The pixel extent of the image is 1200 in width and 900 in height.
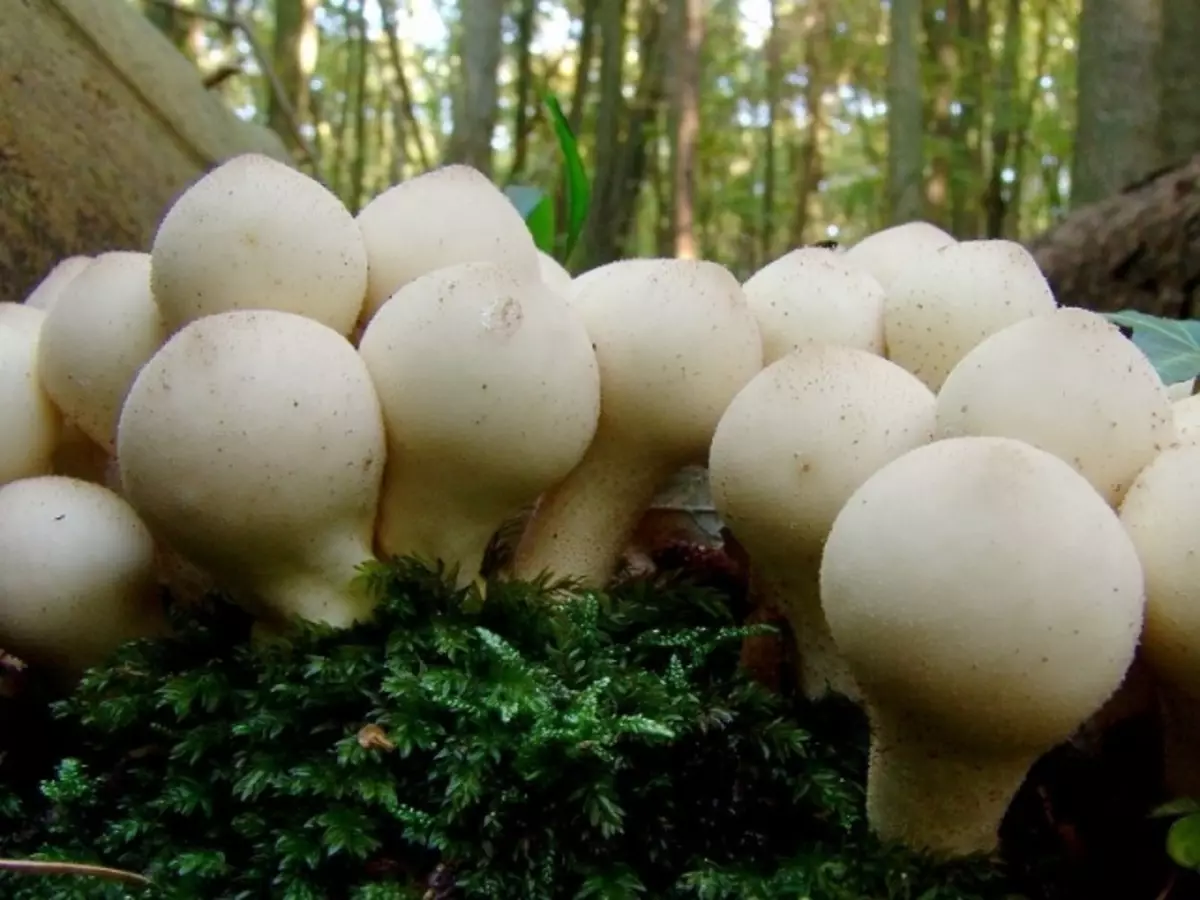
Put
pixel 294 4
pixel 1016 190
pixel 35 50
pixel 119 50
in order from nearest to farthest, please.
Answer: pixel 35 50, pixel 119 50, pixel 294 4, pixel 1016 190

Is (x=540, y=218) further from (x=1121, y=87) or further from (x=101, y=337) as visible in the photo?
(x=1121, y=87)

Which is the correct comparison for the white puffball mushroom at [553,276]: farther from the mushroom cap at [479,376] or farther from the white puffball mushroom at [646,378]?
the mushroom cap at [479,376]

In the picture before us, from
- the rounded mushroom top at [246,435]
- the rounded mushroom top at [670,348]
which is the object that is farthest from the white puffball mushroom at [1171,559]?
the rounded mushroom top at [246,435]

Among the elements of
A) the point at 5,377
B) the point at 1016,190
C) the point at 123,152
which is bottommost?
the point at 1016,190

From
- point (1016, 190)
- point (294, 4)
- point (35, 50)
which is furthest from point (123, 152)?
point (1016, 190)

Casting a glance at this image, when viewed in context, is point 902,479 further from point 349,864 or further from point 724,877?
point 349,864

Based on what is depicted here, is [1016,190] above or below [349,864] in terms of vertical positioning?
below

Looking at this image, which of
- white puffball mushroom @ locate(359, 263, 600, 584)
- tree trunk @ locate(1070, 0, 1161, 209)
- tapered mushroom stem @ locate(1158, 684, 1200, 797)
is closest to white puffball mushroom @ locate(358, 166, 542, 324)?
white puffball mushroom @ locate(359, 263, 600, 584)

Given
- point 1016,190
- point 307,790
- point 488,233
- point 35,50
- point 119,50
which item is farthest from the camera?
point 1016,190

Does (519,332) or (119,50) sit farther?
(119,50)
